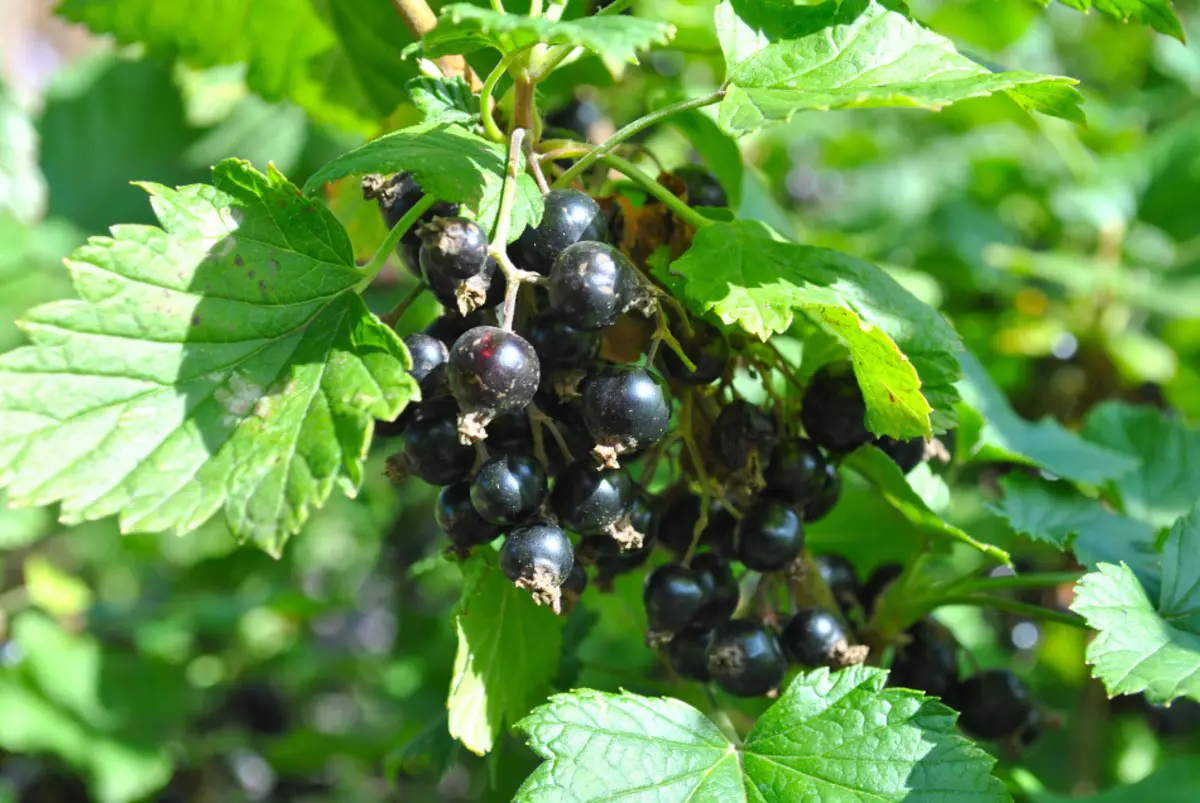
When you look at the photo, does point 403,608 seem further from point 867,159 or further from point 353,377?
point 353,377

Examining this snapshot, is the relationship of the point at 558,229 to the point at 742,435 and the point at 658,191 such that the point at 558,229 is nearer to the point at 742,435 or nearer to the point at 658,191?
the point at 658,191

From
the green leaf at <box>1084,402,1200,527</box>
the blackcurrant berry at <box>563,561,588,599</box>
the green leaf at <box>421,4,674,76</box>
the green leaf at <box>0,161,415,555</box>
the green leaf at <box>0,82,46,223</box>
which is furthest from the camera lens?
the green leaf at <box>0,82,46,223</box>

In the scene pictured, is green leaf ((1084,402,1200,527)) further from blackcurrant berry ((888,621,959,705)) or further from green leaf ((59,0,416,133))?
green leaf ((59,0,416,133))

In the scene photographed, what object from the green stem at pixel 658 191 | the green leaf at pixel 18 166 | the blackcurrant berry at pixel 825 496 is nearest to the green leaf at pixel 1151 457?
the blackcurrant berry at pixel 825 496

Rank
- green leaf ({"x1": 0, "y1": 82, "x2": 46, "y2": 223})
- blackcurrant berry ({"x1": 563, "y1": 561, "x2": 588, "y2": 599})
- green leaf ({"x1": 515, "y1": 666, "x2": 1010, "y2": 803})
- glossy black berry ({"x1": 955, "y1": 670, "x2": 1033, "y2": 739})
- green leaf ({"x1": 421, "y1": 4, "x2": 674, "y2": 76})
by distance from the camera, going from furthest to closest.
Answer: green leaf ({"x1": 0, "y1": 82, "x2": 46, "y2": 223}) → glossy black berry ({"x1": 955, "y1": 670, "x2": 1033, "y2": 739}) → blackcurrant berry ({"x1": 563, "y1": 561, "x2": 588, "y2": 599}) → green leaf ({"x1": 515, "y1": 666, "x2": 1010, "y2": 803}) → green leaf ({"x1": 421, "y1": 4, "x2": 674, "y2": 76})

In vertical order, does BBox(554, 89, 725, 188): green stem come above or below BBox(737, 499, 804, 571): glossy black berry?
above

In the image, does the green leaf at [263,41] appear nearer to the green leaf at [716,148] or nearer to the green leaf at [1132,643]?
the green leaf at [716,148]

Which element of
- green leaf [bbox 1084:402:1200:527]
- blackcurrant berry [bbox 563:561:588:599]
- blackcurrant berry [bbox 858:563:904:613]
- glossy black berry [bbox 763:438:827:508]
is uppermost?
glossy black berry [bbox 763:438:827:508]

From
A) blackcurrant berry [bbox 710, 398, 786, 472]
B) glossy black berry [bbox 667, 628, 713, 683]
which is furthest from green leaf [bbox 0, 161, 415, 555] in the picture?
glossy black berry [bbox 667, 628, 713, 683]
